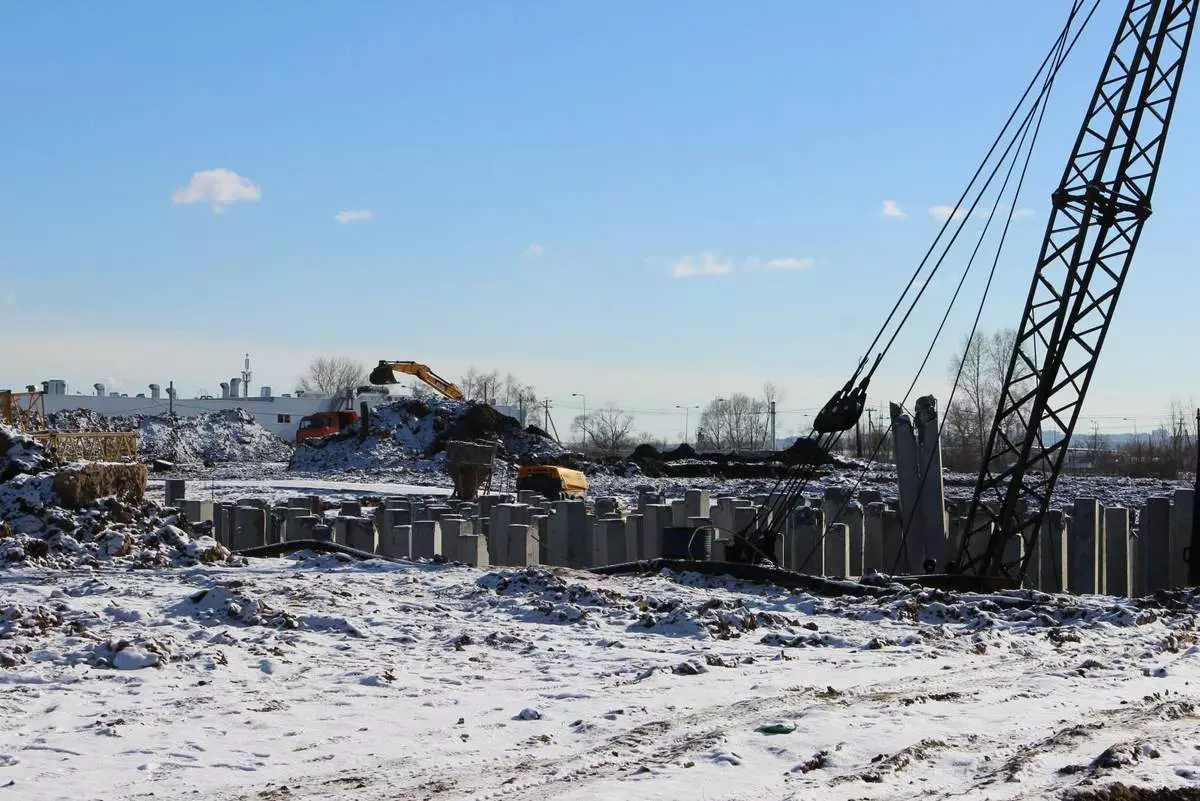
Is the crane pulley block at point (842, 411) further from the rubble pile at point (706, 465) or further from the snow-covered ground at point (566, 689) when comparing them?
the rubble pile at point (706, 465)

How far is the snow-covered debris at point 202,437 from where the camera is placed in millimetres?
50219

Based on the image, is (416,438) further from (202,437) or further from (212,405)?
(212,405)

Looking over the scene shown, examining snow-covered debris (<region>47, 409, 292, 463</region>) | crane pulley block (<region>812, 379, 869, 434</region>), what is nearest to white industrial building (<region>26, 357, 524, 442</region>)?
snow-covered debris (<region>47, 409, 292, 463</region>)

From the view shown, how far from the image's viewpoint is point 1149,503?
1245 centimetres

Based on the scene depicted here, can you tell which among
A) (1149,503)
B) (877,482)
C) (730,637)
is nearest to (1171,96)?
(1149,503)

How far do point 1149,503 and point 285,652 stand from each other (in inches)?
356

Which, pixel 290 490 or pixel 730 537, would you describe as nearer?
pixel 730 537

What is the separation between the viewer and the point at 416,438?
43.1 meters

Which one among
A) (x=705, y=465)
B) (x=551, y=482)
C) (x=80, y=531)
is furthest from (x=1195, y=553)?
(x=705, y=465)

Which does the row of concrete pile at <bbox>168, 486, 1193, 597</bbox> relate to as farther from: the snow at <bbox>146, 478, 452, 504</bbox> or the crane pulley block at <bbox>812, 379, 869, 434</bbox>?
the snow at <bbox>146, 478, 452, 504</bbox>

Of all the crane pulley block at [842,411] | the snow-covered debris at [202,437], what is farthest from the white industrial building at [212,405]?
the crane pulley block at [842,411]

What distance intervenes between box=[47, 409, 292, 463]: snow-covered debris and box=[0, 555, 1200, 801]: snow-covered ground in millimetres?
42131

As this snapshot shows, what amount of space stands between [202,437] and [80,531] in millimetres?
45545

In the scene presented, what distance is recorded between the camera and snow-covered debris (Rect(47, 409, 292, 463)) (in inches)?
1977
